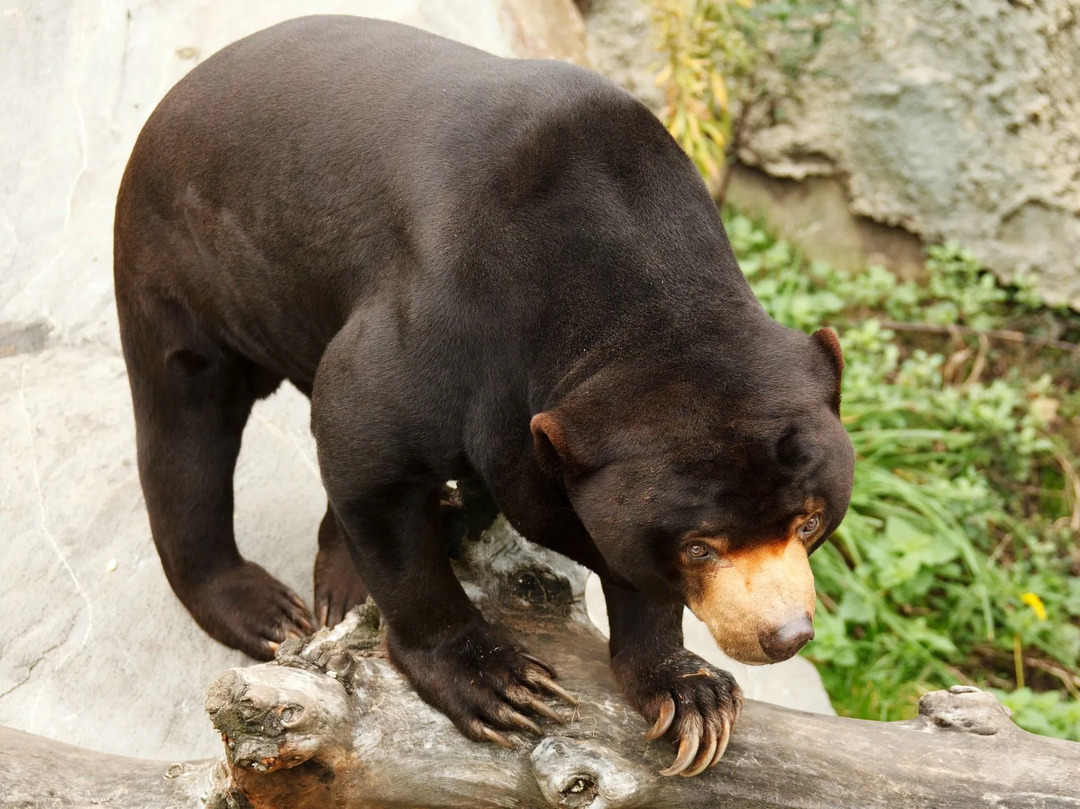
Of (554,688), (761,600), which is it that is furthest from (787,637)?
(554,688)

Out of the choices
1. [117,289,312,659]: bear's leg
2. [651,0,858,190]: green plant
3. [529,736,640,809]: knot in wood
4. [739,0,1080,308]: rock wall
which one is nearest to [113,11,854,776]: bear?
[529,736,640,809]: knot in wood

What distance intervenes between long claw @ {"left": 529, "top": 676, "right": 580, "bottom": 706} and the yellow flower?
115 inches

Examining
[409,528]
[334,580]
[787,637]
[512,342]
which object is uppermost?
[512,342]

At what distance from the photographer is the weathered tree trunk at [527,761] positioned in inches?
99.5

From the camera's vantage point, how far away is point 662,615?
296cm

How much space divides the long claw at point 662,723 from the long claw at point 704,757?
0.09m

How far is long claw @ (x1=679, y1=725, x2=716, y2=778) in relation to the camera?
105 inches

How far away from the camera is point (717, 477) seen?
233 cm

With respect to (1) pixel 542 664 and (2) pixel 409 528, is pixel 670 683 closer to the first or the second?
(1) pixel 542 664

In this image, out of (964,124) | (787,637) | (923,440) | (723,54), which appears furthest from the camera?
(723,54)

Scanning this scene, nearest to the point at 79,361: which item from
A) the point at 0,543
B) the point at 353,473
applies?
the point at 0,543

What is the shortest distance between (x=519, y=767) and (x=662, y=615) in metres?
0.51

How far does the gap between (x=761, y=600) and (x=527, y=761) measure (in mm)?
727

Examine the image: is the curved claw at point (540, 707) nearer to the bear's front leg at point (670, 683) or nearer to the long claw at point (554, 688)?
the long claw at point (554, 688)
